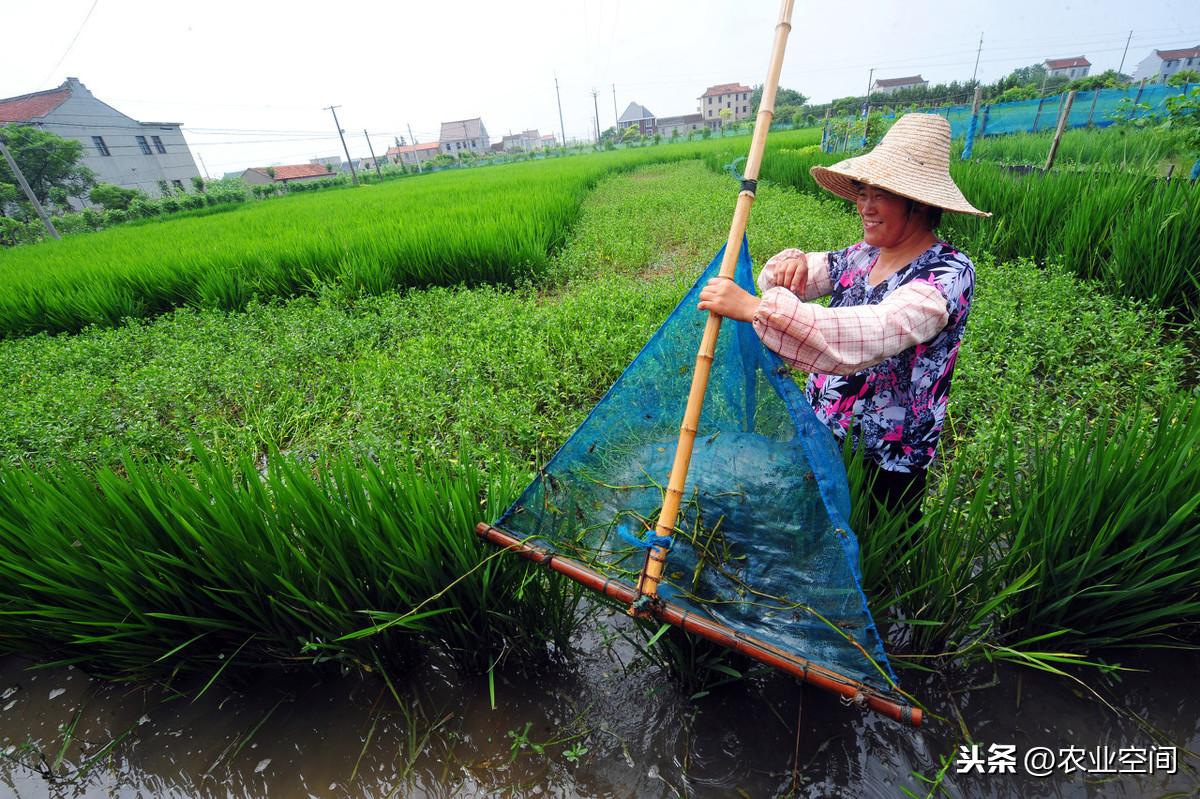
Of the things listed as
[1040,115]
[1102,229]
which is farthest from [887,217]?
[1040,115]

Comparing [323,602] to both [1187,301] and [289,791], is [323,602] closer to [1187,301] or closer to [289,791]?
[289,791]

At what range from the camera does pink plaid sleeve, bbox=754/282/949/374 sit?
40.7 inches

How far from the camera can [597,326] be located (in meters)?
3.68

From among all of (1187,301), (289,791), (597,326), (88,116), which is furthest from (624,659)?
(88,116)

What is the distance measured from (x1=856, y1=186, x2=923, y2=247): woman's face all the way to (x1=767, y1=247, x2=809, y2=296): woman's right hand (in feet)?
0.73

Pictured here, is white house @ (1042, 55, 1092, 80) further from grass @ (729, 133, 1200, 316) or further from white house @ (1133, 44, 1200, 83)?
grass @ (729, 133, 1200, 316)

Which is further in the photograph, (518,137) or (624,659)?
(518,137)

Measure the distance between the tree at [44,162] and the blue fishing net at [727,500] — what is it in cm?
3045

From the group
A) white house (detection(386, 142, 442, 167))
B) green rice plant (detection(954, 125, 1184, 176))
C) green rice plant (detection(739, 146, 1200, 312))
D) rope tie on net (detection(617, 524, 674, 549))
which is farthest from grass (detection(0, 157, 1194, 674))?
white house (detection(386, 142, 442, 167))

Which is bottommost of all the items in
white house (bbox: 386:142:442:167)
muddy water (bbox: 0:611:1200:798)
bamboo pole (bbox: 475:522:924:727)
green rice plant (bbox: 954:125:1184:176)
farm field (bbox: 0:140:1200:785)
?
muddy water (bbox: 0:611:1200:798)

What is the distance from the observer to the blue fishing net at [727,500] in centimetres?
114

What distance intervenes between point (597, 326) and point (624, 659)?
2.45m

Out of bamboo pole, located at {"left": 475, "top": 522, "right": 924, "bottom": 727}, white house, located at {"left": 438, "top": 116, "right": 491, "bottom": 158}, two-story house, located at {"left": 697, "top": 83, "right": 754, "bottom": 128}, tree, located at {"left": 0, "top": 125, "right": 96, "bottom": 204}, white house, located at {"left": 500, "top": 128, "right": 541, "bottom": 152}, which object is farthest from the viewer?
white house, located at {"left": 500, "top": 128, "right": 541, "bottom": 152}

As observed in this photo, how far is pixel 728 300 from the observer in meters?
1.12
